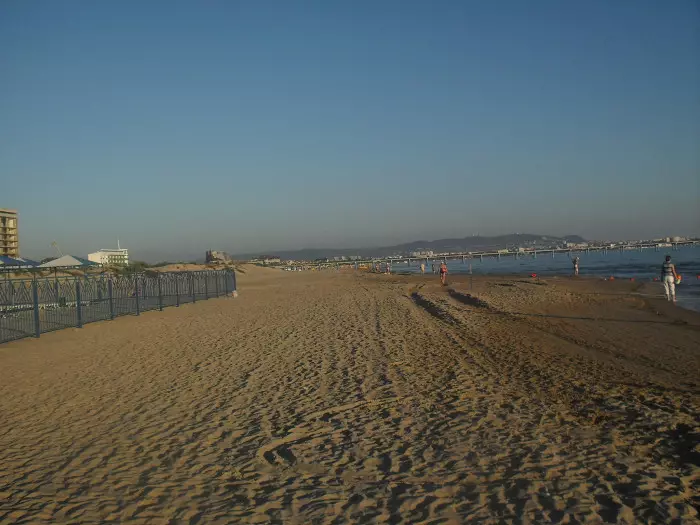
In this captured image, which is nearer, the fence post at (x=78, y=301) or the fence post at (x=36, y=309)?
the fence post at (x=36, y=309)

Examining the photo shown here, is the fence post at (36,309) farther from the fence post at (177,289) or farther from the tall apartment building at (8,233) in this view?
the tall apartment building at (8,233)

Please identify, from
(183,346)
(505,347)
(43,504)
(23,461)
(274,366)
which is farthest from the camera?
(183,346)

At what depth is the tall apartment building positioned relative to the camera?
138 ft

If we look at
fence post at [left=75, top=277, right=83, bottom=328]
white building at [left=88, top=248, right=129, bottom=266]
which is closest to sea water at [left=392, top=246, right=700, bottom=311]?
fence post at [left=75, top=277, right=83, bottom=328]

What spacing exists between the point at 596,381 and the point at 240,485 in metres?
5.46

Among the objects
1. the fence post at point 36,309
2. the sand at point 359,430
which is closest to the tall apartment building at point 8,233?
the fence post at point 36,309

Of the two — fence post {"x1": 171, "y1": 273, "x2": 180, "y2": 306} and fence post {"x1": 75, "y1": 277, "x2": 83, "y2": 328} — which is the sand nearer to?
fence post {"x1": 75, "y1": 277, "x2": 83, "y2": 328}

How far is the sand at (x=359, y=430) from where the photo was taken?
4.00 meters

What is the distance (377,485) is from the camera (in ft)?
14.1

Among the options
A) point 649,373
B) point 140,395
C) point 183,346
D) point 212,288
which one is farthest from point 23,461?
point 212,288

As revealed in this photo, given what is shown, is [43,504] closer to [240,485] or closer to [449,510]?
[240,485]

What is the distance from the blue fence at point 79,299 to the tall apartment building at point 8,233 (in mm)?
26768

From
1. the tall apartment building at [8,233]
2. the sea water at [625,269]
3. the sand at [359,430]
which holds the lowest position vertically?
the sea water at [625,269]

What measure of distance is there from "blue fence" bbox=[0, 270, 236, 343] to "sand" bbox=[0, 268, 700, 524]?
8.08 ft
